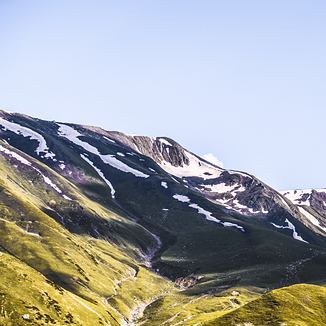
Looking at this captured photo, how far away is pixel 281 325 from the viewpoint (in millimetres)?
120562

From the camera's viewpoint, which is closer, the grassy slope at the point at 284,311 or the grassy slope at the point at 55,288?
the grassy slope at the point at 55,288

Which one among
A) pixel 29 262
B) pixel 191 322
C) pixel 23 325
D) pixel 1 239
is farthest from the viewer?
pixel 1 239

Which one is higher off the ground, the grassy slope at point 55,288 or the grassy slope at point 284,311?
the grassy slope at point 284,311

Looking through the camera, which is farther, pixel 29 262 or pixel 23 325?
pixel 29 262

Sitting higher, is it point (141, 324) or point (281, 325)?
point (281, 325)

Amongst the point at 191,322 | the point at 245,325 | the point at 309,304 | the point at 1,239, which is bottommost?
the point at 1,239

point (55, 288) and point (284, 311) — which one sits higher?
point (284, 311)

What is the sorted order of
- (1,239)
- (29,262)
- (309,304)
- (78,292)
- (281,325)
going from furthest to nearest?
(1,239)
(29,262)
(78,292)
(309,304)
(281,325)

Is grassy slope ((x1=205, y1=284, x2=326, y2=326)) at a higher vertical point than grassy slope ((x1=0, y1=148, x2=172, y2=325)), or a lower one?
higher

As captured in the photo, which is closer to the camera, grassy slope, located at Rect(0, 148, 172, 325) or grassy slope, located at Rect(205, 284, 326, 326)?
grassy slope, located at Rect(0, 148, 172, 325)

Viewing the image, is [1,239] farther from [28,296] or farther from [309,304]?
[309,304]

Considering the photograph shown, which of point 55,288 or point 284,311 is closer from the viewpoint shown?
point 284,311

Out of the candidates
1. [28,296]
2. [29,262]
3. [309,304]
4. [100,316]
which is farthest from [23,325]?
[309,304]

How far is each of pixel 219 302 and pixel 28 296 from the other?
78.8 meters
